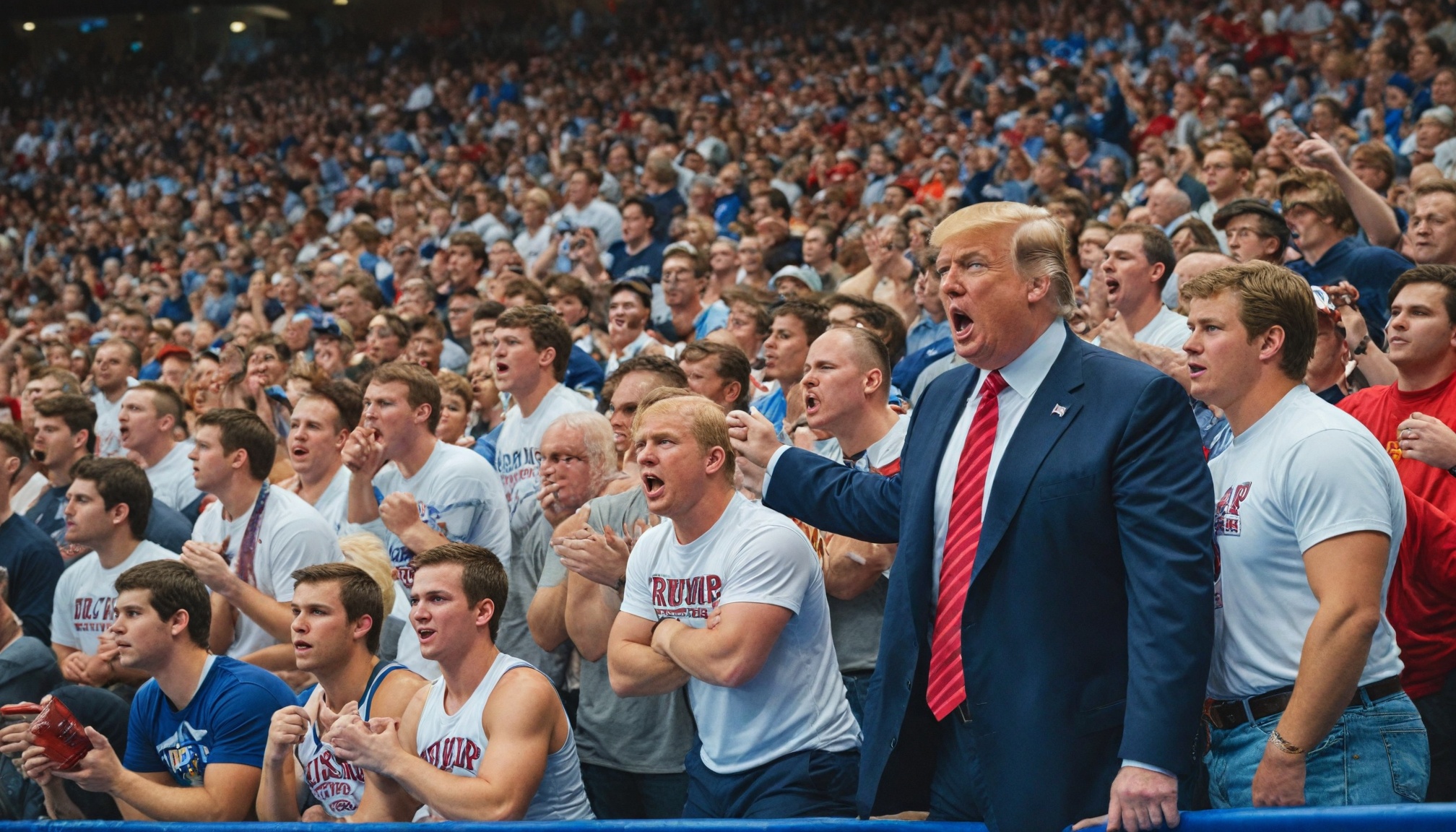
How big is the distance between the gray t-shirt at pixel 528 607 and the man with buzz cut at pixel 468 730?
2.35 ft

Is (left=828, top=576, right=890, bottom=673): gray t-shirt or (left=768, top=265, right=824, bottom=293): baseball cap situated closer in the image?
(left=828, top=576, right=890, bottom=673): gray t-shirt

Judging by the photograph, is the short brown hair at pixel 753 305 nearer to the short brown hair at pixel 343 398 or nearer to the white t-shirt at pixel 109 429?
the short brown hair at pixel 343 398

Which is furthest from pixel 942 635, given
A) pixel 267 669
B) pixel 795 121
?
pixel 795 121

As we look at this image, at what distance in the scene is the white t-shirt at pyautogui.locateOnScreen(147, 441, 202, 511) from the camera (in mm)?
7102

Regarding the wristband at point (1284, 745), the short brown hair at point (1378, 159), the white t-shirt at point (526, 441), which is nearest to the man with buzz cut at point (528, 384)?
the white t-shirt at point (526, 441)

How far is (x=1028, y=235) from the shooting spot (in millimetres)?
2742

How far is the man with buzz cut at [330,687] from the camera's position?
4.11 m

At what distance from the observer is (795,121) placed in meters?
16.2

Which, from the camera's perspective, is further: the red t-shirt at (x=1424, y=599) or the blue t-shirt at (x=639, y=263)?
the blue t-shirt at (x=639, y=263)

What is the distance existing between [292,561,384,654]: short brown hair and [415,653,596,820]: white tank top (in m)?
0.59

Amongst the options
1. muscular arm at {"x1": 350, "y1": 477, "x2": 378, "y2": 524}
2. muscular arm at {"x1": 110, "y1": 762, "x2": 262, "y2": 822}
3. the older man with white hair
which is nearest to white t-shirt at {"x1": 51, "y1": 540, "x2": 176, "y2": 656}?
muscular arm at {"x1": 350, "y1": 477, "x2": 378, "y2": 524}

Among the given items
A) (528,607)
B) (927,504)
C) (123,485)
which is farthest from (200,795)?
(927,504)

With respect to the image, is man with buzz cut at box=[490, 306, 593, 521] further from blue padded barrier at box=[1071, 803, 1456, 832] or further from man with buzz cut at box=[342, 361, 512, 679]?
blue padded barrier at box=[1071, 803, 1456, 832]

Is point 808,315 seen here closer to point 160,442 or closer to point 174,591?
point 174,591
